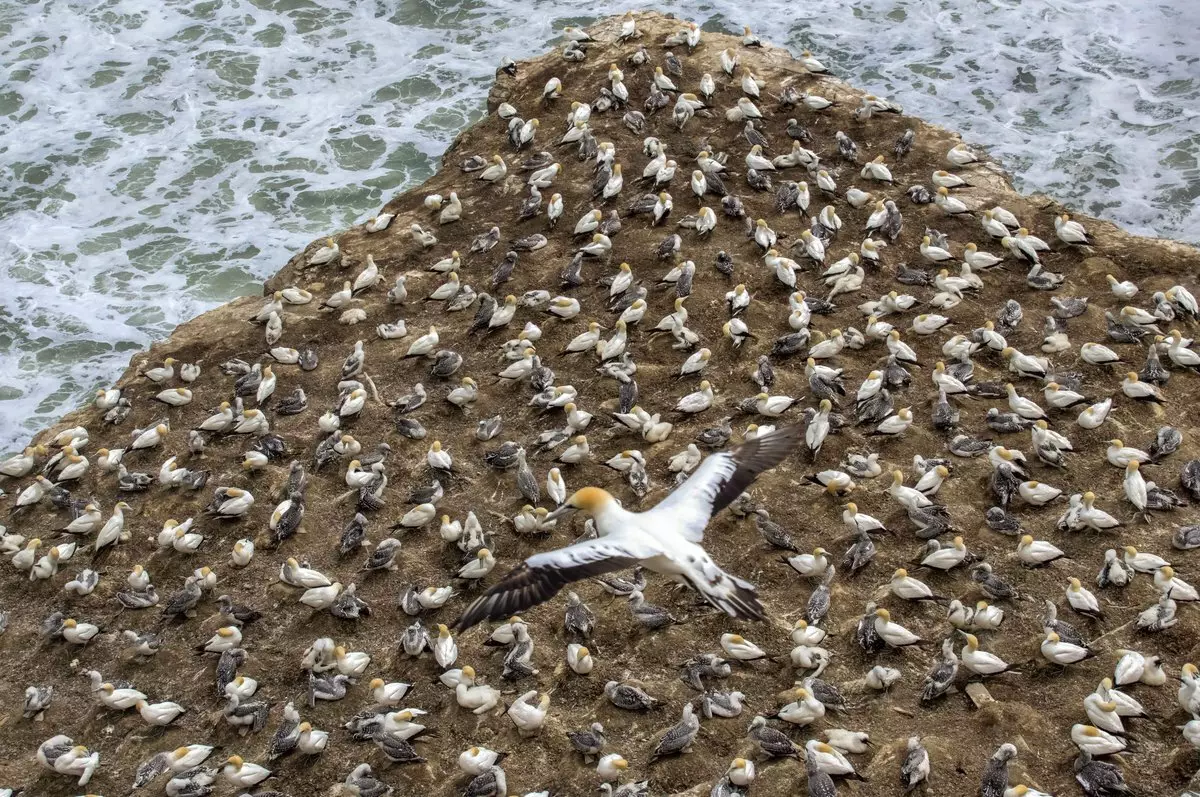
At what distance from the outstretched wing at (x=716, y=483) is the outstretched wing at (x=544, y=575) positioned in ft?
2.27

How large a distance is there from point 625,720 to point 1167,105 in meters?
17.8

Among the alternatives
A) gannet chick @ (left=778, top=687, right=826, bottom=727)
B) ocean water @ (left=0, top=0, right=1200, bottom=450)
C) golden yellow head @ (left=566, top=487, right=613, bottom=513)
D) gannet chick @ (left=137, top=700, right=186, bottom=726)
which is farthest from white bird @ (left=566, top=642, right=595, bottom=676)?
ocean water @ (left=0, top=0, right=1200, bottom=450)

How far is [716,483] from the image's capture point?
1009 centimetres

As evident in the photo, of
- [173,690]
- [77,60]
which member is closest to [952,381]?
[173,690]

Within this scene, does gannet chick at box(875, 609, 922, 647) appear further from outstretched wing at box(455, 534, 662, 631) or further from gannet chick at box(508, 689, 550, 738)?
gannet chick at box(508, 689, 550, 738)

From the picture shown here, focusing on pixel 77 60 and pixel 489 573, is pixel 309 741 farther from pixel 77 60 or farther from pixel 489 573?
pixel 77 60

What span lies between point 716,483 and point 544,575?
2009 mm

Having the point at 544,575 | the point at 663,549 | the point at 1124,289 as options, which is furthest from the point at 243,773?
the point at 1124,289

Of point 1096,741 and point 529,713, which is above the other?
point 1096,741

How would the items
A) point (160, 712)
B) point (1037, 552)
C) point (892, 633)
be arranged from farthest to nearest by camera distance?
point (1037, 552) → point (160, 712) → point (892, 633)

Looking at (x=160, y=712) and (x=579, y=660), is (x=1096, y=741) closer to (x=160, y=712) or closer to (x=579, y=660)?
(x=579, y=660)

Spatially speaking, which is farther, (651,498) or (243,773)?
(651,498)

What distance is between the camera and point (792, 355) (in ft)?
45.1

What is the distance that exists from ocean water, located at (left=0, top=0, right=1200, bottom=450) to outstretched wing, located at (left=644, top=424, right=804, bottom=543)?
11.0 meters
